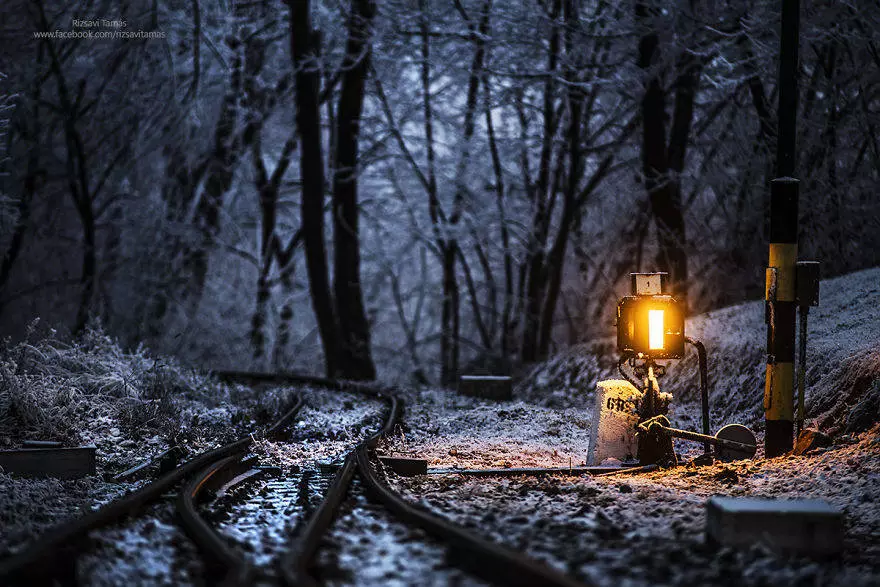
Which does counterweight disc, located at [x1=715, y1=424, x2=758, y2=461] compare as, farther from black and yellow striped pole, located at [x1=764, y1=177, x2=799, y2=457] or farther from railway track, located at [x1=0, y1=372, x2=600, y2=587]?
railway track, located at [x1=0, y1=372, x2=600, y2=587]

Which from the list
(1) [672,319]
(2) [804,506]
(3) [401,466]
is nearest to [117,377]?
(3) [401,466]

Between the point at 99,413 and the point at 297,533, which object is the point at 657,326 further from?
the point at 99,413

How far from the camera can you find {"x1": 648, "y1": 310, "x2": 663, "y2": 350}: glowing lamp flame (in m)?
8.90

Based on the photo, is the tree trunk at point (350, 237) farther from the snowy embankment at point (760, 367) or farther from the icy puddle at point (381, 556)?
the icy puddle at point (381, 556)

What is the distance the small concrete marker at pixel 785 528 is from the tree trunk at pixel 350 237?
17.3 meters

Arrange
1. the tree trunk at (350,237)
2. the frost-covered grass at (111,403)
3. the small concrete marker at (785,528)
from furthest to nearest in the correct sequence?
the tree trunk at (350,237)
the frost-covered grass at (111,403)
the small concrete marker at (785,528)

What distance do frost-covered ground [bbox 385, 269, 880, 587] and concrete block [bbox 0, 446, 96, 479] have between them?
2.80 meters

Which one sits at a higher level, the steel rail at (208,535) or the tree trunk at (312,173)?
the tree trunk at (312,173)

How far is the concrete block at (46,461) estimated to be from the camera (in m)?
8.45

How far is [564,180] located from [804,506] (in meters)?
21.5

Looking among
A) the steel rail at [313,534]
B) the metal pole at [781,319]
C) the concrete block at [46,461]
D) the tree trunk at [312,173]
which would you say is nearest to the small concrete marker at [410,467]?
the steel rail at [313,534]

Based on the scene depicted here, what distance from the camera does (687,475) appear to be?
27.8ft

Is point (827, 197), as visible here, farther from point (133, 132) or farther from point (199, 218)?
point (199, 218)

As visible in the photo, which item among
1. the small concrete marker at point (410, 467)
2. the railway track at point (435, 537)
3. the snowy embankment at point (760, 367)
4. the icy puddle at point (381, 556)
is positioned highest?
the snowy embankment at point (760, 367)
